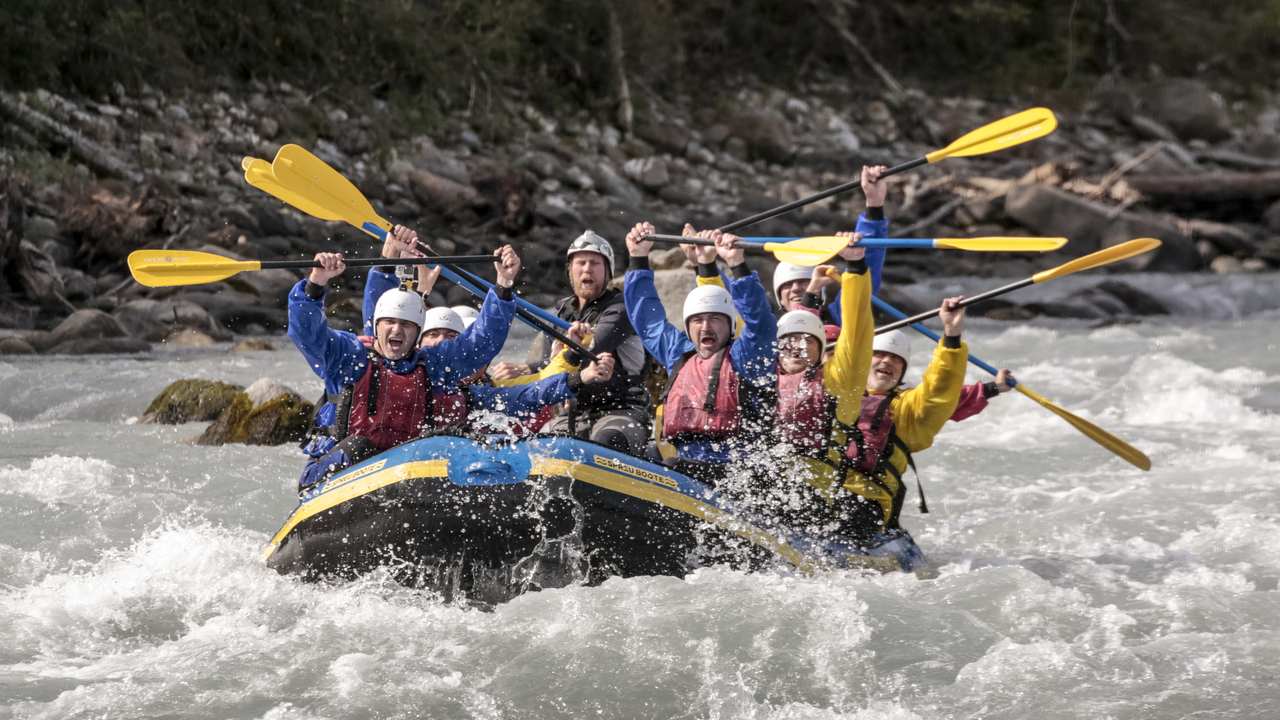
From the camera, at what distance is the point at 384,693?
11.9ft

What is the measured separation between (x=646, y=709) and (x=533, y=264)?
1028 cm

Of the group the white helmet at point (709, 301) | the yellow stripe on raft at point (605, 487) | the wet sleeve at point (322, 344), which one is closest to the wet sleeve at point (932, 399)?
the yellow stripe on raft at point (605, 487)

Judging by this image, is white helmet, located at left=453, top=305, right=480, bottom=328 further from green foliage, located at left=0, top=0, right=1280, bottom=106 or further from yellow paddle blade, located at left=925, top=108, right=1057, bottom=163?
A: green foliage, located at left=0, top=0, right=1280, bottom=106

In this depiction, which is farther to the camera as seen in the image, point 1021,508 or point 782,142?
point 782,142

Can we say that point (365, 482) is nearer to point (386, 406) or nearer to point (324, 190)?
point (386, 406)

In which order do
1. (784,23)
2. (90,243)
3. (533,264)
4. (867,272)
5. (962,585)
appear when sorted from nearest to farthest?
(867,272) < (962,585) < (90,243) < (533,264) < (784,23)

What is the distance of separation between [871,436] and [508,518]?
154cm

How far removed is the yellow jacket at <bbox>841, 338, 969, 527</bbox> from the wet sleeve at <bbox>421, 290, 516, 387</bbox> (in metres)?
1.52

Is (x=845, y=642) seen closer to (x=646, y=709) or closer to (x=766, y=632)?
(x=766, y=632)

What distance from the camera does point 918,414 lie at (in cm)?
471

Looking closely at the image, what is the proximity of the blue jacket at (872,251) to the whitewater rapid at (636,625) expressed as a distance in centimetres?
125

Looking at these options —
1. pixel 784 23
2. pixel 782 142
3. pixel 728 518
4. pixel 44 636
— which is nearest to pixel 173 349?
pixel 44 636

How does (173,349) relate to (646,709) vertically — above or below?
above

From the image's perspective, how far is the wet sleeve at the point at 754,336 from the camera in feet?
15.0
